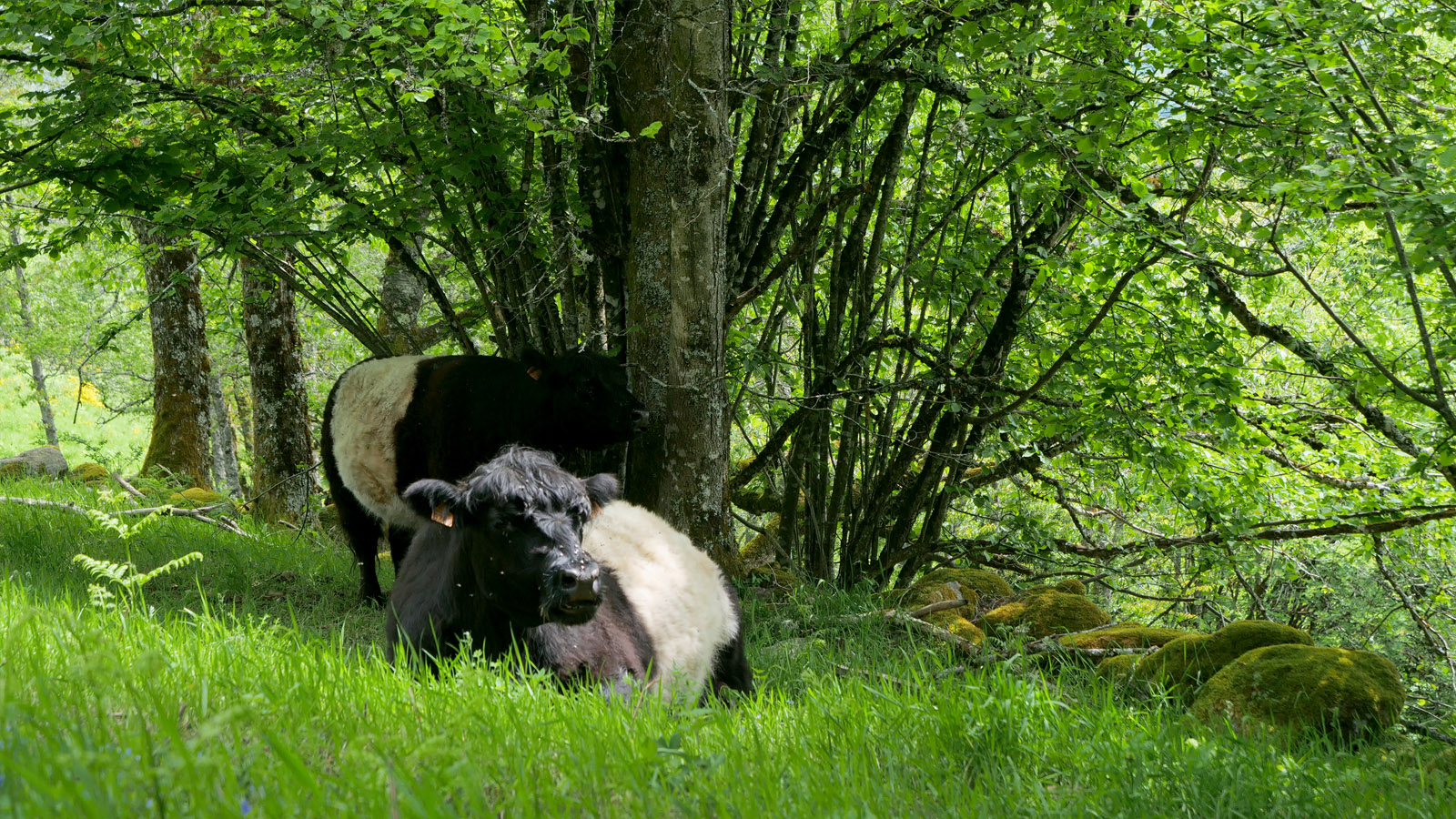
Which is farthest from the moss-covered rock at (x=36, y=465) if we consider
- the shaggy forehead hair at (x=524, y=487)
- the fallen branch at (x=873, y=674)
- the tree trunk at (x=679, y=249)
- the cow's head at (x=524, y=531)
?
the fallen branch at (x=873, y=674)

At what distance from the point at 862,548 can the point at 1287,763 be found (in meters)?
5.55

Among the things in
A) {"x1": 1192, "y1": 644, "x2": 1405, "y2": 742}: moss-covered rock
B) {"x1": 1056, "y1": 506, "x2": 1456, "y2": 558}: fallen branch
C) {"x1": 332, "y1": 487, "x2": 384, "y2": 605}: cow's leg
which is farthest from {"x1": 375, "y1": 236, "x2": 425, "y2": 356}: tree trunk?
{"x1": 1192, "y1": 644, "x2": 1405, "y2": 742}: moss-covered rock

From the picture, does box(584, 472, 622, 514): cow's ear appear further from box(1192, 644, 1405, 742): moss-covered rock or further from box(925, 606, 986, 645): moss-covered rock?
box(1192, 644, 1405, 742): moss-covered rock

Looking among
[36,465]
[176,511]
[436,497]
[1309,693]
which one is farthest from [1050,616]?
[36,465]

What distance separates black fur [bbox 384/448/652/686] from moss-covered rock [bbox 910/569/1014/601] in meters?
3.78

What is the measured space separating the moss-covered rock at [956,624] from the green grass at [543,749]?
6.21ft

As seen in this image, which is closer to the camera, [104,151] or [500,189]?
[104,151]

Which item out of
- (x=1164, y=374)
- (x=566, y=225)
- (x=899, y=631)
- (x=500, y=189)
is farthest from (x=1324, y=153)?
(x=500, y=189)

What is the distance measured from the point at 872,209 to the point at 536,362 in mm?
2911

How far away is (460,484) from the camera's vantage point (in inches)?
175

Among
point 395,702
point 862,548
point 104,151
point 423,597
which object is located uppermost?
point 104,151

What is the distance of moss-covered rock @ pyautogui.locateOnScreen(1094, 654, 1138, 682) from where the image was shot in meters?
4.89

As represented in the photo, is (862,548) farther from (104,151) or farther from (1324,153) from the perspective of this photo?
(104,151)

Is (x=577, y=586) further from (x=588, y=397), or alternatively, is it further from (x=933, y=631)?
(x=588, y=397)
